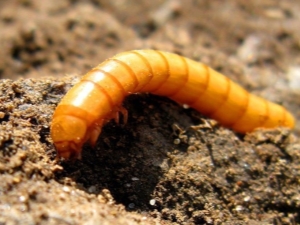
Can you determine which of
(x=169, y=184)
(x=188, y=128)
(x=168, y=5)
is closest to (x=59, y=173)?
(x=169, y=184)

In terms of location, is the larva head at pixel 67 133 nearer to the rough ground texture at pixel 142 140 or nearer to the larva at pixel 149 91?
the larva at pixel 149 91

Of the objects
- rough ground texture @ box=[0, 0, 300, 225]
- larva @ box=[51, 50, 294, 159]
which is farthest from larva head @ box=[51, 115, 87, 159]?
rough ground texture @ box=[0, 0, 300, 225]

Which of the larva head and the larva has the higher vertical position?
the larva

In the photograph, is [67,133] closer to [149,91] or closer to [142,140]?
[142,140]

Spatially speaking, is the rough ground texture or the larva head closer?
the rough ground texture

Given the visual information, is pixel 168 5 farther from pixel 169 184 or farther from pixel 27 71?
pixel 169 184

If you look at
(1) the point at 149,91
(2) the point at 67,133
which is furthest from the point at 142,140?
(2) the point at 67,133

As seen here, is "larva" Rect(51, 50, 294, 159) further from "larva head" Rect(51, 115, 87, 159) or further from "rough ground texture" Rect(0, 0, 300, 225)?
"rough ground texture" Rect(0, 0, 300, 225)
